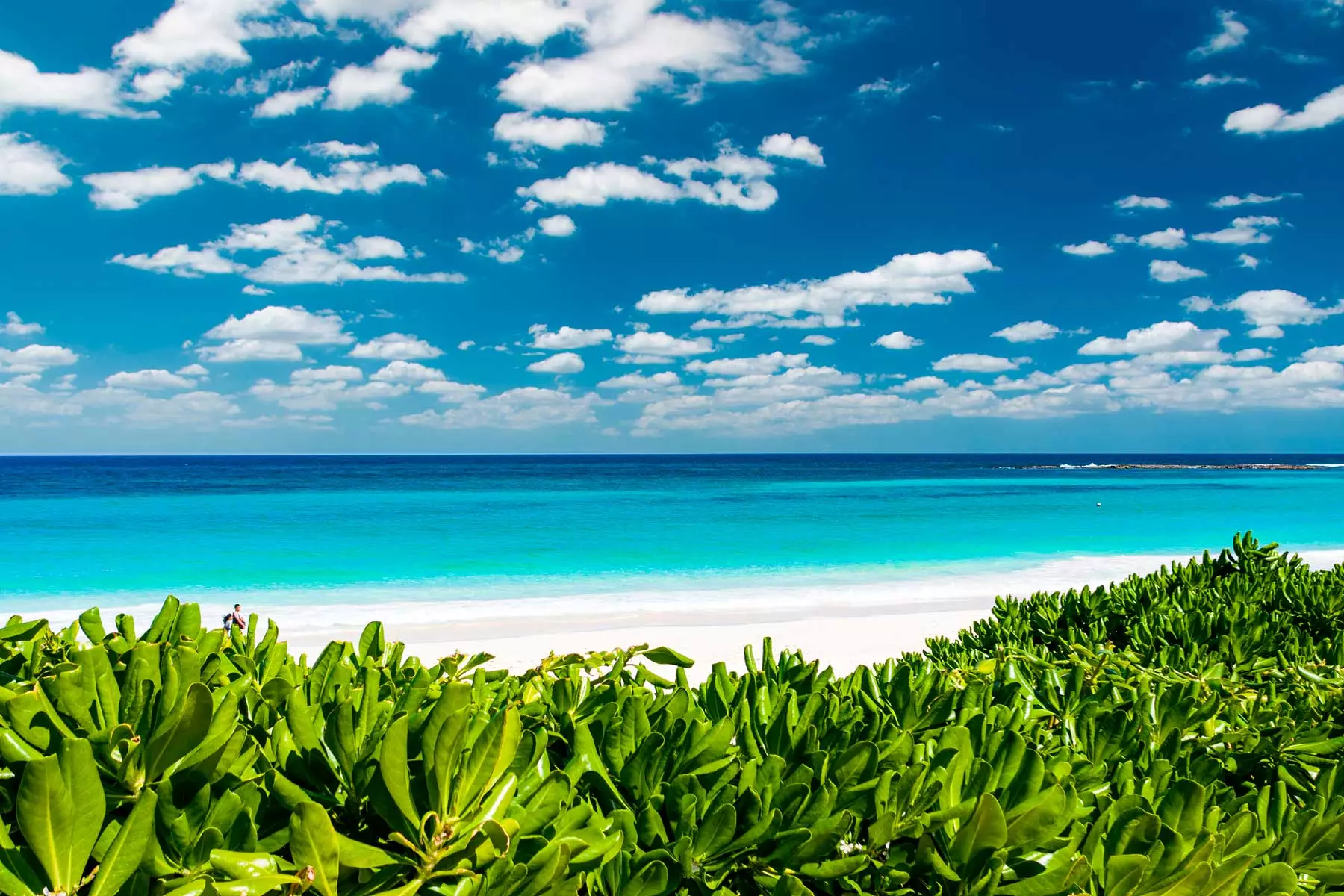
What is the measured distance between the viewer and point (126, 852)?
0.79m

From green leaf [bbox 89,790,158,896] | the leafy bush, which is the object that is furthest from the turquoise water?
green leaf [bbox 89,790,158,896]

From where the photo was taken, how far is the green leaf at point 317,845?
0.75 m

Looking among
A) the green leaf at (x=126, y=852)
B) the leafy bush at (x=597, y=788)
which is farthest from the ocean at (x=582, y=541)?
the green leaf at (x=126, y=852)

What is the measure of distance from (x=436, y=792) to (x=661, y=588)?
1768 centimetres

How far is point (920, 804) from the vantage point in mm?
1021

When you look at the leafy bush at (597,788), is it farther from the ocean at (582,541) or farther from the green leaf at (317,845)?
the ocean at (582,541)

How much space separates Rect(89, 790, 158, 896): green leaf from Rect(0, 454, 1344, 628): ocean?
15.0 metres

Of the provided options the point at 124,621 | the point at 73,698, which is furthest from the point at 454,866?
the point at 124,621

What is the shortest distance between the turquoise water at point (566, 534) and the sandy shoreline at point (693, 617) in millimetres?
1191

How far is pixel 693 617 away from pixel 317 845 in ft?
47.1

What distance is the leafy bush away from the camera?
814mm

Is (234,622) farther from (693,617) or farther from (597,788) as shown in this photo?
(693,617)

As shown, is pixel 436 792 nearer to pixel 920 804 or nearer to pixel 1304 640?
pixel 920 804

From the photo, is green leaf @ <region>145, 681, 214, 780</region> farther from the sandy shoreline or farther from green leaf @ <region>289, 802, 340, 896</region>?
the sandy shoreline
